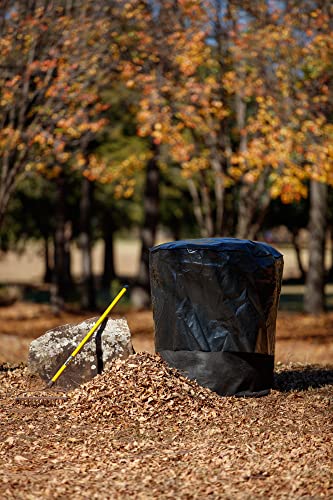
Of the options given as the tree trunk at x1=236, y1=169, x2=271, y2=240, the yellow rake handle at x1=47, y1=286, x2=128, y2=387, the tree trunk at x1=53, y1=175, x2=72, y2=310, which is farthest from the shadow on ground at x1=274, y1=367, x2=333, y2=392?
the tree trunk at x1=53, y1=175, x2=72, y2=310

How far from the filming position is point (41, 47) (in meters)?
14.4

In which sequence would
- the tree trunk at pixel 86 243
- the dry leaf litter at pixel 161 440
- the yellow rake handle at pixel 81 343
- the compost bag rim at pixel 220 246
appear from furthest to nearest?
the tree trunk at pixel 86 243, the yellow rake handle at pixel 81 343, the compost bag rim at pixel 220 246, the dry leaf litter at pixel 161 440

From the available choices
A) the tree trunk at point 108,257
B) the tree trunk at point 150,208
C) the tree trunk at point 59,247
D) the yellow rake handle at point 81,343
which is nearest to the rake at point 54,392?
the yellow rake handle at point 81,343

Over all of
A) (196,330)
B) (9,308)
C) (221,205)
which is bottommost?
(9,308)

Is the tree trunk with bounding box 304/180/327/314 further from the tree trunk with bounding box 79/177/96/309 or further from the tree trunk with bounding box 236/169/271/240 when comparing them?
the tree trunk with bounding box 79/177/96/309

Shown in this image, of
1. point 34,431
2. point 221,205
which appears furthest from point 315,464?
point 221,205

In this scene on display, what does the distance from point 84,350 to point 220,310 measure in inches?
55.9

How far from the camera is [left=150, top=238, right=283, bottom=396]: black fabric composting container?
792 cm

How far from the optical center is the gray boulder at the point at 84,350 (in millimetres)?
8336

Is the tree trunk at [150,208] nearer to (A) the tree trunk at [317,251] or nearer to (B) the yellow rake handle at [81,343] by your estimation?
(A) the tree trunk at [317,251]

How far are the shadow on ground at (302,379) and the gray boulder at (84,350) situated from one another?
1.65m

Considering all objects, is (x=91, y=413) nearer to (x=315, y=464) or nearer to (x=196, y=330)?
(x=196, y=330)

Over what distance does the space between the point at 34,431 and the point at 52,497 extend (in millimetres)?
1589

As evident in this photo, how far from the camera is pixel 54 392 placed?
823 centimetres
